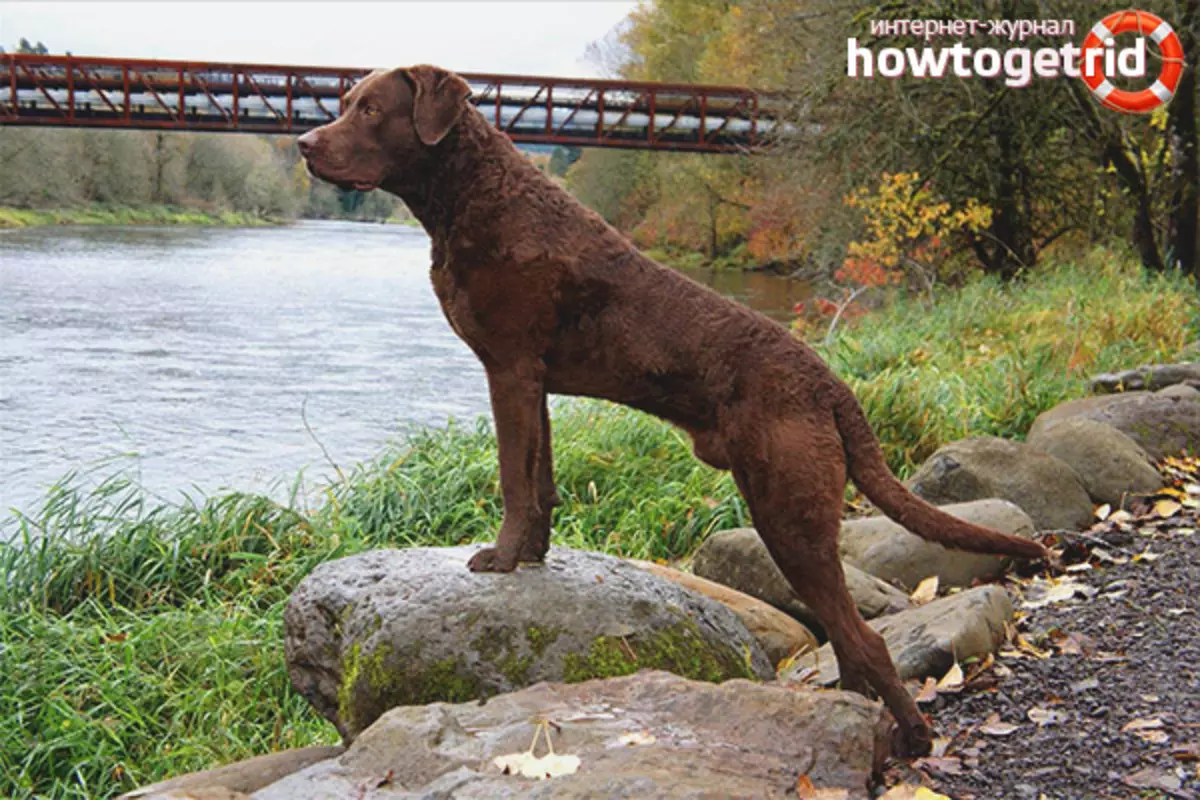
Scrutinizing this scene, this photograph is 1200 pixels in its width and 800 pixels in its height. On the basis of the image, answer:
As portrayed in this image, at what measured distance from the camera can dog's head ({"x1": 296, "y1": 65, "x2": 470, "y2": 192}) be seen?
3188mm

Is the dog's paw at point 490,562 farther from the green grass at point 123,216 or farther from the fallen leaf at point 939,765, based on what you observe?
the green grass at point 123,216

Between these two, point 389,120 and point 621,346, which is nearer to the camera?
point 389,120

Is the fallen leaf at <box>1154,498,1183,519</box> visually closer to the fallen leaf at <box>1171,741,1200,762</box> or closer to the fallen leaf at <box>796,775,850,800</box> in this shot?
the fallen leaf at <box>1171,741,1200,762</box>

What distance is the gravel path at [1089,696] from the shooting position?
10.7 feet

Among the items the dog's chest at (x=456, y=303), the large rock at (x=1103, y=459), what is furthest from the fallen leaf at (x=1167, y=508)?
the dog's chest at (x=456, y=303)

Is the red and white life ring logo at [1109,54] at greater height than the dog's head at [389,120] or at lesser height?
greater

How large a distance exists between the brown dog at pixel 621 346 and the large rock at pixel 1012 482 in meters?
2.81

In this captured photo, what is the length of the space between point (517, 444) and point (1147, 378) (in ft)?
21.0

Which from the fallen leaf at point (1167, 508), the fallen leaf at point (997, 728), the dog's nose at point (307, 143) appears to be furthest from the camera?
the fallen leaf at point (1167, 508)

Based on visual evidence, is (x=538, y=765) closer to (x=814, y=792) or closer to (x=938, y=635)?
(x=814, y=792)

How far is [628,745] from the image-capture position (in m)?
2.96

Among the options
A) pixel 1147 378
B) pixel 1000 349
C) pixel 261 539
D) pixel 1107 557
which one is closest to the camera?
pixel 1107 557

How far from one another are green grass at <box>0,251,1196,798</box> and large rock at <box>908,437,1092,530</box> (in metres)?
1.22

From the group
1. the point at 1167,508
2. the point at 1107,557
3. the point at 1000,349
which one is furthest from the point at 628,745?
the point at 1000,349
